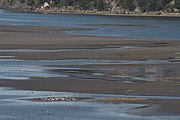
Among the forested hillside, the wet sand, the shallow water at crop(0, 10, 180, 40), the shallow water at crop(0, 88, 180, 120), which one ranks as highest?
the shallow water at crop(0, 88, 180, 120)

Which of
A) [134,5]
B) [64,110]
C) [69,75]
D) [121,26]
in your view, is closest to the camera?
[64,110]

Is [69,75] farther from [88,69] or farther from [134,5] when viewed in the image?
[134,5]

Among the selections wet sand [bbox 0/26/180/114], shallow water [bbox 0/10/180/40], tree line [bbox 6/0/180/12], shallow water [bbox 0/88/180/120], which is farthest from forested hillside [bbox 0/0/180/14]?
shallow water [bbox 0/88/180/120]

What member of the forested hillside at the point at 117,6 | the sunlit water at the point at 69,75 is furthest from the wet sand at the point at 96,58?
the forested hillside at the point at 117,6

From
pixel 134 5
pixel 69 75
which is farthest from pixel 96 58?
pixel 134 5

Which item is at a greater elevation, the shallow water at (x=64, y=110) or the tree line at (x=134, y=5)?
the shallow water at (x=64, y=110)

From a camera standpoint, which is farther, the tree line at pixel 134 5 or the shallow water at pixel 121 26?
the tree line at pixel 134 5

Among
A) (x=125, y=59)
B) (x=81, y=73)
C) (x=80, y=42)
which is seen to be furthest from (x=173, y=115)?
(x=80, y=42)

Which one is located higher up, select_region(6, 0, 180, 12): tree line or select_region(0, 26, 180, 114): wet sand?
select_region(0, 26, 180, 114): wet sand

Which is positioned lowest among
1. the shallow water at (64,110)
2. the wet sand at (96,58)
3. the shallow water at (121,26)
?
the shallow water at (121,26)

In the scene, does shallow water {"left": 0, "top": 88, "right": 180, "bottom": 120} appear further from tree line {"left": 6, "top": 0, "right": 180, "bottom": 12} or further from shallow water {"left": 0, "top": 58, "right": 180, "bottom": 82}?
tree line {"left": 6, "top": 0, "right": 180, "bottom": 12}

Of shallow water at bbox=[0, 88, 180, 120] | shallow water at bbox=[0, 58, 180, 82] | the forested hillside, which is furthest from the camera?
the forested hillside

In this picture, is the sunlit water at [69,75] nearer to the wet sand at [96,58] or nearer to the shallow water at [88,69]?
the shallow water at [88,69]

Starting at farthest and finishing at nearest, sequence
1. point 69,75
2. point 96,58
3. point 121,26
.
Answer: point 121,26, point 96,58, point 69,75
